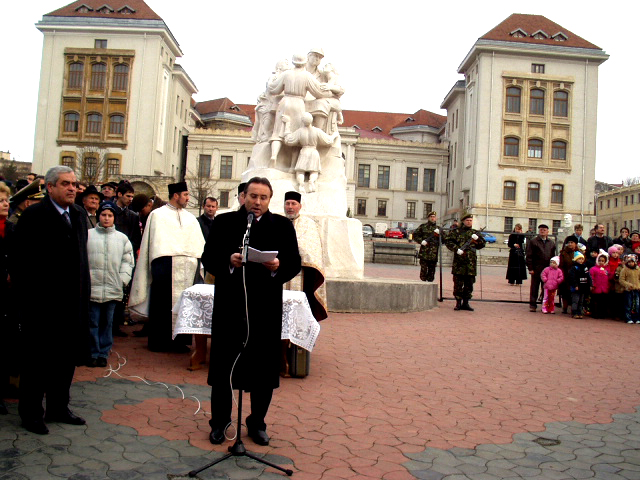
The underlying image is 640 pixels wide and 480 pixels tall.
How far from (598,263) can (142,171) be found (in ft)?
170

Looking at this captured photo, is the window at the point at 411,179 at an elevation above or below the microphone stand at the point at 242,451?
above

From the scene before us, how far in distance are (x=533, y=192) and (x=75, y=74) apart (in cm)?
4501

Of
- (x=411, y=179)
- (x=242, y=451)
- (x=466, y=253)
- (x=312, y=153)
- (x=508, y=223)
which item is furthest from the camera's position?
(x=411, y=179)

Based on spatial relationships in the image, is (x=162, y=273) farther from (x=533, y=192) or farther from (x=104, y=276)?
(x=533, y=192)

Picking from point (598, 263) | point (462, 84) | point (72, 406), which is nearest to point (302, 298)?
point (72, 406)

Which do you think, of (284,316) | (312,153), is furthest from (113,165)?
(284,316)

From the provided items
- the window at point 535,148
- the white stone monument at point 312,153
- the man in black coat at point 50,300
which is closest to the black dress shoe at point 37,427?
the man in black coat at point 50,300

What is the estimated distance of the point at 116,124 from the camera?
5978 cm

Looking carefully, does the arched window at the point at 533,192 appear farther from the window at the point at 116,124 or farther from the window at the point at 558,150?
the window at the point at 116,124

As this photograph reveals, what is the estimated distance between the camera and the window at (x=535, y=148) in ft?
198

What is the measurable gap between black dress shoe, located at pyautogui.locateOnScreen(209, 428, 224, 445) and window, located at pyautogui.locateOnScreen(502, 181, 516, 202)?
58.3 m

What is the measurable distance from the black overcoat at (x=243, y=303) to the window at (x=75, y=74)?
6180cm

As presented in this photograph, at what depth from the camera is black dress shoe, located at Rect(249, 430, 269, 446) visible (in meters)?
4.14

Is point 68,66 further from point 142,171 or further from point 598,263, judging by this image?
point 598,263
